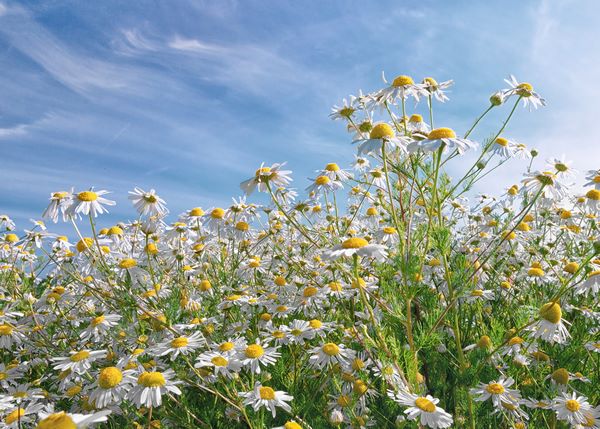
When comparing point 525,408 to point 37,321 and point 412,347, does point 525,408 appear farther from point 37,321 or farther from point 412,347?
point 37,321

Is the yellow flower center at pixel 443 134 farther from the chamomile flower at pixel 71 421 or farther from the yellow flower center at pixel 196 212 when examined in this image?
the yellow flower center at pixel 196 212

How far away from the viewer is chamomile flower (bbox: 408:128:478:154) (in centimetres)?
263

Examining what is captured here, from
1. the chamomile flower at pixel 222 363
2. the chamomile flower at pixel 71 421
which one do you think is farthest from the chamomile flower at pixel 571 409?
the chamomile flower at pixel 71 421

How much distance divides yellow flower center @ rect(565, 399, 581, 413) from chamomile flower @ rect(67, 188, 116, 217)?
3.34 meters

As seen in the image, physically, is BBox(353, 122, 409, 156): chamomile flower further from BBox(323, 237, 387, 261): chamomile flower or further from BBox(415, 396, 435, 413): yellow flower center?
BBox(415, 396, 435, 413): yellow flower center

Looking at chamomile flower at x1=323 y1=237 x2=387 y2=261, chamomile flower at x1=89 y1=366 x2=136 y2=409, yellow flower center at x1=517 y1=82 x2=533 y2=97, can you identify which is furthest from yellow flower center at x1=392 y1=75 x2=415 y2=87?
chamomile flower at x1=89 y1=366 x2=136 y2=409

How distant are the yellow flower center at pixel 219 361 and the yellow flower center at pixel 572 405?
2.05m

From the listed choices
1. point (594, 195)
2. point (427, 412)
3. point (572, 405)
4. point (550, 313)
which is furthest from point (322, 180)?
point (594, 195)

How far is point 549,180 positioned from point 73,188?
12.0 ft

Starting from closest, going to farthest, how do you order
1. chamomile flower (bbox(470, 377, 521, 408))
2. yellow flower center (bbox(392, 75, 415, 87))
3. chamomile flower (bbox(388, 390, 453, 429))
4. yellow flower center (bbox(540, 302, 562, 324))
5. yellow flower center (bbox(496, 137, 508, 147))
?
chamomile flower (bbox(388, 390, 453, 429)), yellow flower center (bbox(540, 302, 562, 324)), chamomile flower (bbox(470, 377, 521, 408)), yellow flower center (bbox(392, 75, 415, 87)), yellow flower center (bbox(496, 137, 508, 147))

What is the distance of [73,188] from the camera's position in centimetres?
383

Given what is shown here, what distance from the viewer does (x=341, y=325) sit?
11.5 feet

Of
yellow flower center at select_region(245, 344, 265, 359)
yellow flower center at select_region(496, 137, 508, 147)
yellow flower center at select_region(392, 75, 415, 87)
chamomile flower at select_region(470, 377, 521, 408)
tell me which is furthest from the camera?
yellow flower center at select_region(496, 137, 508, 147)

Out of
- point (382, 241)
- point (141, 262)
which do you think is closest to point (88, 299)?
point (141, 262)
